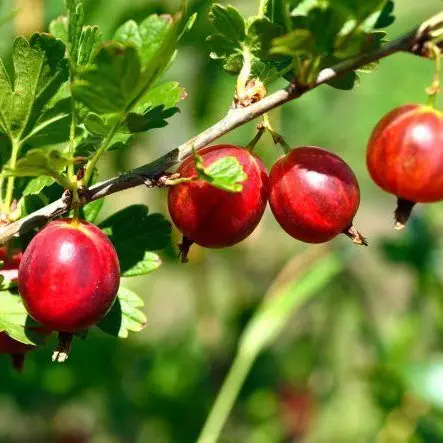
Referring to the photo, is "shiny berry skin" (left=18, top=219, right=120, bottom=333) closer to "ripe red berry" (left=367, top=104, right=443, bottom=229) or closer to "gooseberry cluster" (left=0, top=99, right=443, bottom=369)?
"gooseberry cluster" (left=0, top=99, right=443, bottom=369)

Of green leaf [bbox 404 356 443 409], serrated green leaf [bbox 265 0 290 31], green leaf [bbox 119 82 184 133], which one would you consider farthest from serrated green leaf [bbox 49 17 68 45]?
green leaf [bbox 404 356 443 409]

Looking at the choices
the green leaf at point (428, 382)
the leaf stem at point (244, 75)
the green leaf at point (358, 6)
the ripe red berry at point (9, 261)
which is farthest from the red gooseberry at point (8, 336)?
the green leaf at point (428, 382)

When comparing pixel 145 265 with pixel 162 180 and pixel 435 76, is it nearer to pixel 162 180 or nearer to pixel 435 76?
pixel 162 180

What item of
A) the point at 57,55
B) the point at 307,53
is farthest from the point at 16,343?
the point at 307,53

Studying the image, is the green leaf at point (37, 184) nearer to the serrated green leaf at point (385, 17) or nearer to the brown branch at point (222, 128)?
the brown branch at point (222, 128)

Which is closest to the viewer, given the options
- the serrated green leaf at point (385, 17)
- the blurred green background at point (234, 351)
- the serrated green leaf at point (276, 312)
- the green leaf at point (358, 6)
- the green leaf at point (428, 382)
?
the green leaf at point (358, 6)

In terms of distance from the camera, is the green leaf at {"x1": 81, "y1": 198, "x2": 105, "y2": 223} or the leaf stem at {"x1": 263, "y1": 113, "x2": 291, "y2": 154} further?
the green leaf at {"x1": 81, "y1": 198, "x2": 105, "y2": 223}

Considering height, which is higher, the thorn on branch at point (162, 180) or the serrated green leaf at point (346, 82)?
the serrated green leaf at point (346, 82)
